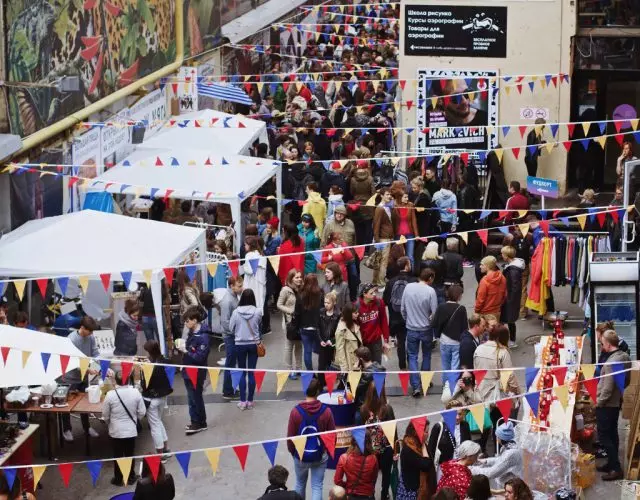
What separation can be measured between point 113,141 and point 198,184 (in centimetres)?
323

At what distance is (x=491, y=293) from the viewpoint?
17078 mm

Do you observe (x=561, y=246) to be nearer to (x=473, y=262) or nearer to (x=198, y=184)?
(x=473, y=262)

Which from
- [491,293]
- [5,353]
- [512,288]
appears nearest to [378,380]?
[5,353]

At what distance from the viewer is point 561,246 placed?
1788 centimetres

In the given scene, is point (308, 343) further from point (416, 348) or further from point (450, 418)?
point (450, 418)

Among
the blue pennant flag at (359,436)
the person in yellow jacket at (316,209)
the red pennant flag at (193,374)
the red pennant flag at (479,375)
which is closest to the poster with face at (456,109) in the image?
the person in yellow jacket at (316,209)

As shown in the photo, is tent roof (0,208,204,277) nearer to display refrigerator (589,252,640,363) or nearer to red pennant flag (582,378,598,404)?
display refrigerator (589,252,640,363)

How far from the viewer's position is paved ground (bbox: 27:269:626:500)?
45.6ft

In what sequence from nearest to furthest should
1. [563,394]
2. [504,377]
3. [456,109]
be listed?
[563,394], [504,377], [456,109]

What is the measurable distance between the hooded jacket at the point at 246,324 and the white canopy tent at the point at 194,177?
4207 mm

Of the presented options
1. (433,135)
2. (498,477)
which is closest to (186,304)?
(498,477)

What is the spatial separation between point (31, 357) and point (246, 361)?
11.4ft

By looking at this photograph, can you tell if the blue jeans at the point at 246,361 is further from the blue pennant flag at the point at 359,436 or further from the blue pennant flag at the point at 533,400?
the blue pennant flag at the point at 533,400

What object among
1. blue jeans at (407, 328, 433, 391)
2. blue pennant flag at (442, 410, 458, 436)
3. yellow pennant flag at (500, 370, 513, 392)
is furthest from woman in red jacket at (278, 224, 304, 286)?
blue pennant flag at (442, 410, 458, 436)
